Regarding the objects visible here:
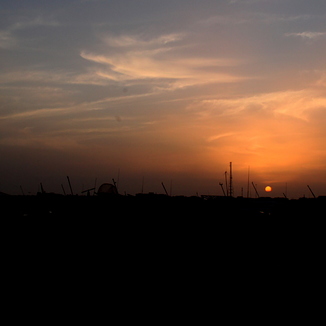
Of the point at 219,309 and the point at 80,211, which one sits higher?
the point at 80,211

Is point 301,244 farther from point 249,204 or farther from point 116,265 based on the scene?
point 249,204

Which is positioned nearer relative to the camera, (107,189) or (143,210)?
(143,210)

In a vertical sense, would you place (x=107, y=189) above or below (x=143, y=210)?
above

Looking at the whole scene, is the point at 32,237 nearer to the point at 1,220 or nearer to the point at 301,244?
the point at 1,220

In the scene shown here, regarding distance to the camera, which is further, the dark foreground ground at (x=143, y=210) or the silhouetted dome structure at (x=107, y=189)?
the silhouetted dome structure at (x=107, y=189)

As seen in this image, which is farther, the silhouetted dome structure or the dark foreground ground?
the silhouetted dome structure

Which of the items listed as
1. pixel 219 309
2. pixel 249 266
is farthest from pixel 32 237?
pixel 219 309

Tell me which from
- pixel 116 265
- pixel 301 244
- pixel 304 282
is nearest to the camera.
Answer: pixel 304 282

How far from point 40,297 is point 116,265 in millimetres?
3620

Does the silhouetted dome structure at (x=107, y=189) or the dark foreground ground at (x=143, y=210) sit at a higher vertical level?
the silhouetted dome structure at (x=107, y=189)

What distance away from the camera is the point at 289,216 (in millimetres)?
22328

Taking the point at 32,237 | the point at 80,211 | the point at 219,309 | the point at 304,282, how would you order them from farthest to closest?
the point at 80,211 → the point at 32,237 → the point at 304,282 → the point at 219,309

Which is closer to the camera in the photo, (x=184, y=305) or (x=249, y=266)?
(x=184, y=305)

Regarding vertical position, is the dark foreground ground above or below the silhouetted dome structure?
below
